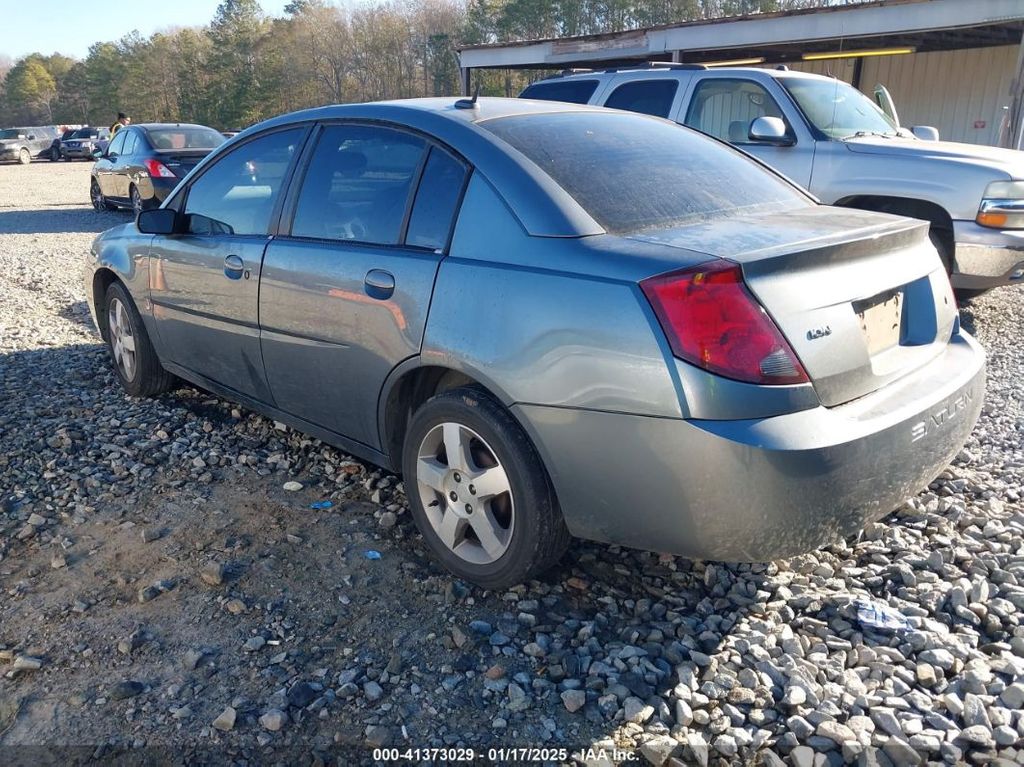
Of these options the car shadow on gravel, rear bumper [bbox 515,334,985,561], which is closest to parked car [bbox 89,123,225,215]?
the car shadow on gravel

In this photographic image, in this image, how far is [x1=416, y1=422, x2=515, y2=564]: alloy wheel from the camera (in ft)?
9.35

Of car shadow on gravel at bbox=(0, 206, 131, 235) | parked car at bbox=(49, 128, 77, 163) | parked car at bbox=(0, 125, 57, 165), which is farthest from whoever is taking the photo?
parked car at bbox=(49, 128, 77, 163)

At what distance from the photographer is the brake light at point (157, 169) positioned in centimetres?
1295

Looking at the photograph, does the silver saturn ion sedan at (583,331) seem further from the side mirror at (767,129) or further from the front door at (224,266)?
the side mirror at (767,129)

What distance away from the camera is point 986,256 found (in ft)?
19.7

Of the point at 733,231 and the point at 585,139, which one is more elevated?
the point at 585,139

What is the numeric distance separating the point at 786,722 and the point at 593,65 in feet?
53.8

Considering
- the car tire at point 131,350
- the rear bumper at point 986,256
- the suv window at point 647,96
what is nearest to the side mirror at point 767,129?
the suv window at point 647,96

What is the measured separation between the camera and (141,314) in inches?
186

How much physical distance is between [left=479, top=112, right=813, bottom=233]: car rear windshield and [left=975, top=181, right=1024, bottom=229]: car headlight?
3258 millimetres

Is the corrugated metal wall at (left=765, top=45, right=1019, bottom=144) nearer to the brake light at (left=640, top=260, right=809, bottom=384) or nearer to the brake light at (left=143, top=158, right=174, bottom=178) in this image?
the brake light at (left=143, top=158, right=174, bottom=178)

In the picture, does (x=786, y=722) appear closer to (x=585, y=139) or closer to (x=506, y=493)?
(x=506, y=493)

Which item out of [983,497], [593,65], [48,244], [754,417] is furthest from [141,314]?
[593,65]

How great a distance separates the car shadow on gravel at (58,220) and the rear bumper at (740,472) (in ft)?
43.4
